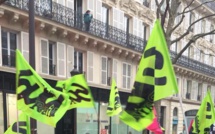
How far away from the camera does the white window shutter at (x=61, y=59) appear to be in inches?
653

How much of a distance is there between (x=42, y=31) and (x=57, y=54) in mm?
1360

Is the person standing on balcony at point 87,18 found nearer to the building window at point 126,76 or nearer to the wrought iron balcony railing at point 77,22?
the wrought iron balcony railing at point 77,22

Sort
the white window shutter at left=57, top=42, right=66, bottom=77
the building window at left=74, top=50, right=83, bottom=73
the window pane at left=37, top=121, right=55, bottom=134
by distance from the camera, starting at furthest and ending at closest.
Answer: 1. the building window at left=74, top=50, right=83, bottom=73
2. the white window shutter at left=57, top=42, right=66, bottom=77
3. the window pane at left=37, top=121, right=55, bottom=134

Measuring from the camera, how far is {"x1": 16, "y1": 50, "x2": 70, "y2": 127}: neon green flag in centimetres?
685

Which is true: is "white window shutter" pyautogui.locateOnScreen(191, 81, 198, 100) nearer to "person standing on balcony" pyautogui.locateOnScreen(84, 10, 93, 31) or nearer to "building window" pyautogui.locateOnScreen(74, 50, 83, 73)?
"building window" pyautogui.locateOnScreen(74, 50, 83, 73)

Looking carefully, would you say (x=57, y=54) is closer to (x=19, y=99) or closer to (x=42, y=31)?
(x=42, y=31)

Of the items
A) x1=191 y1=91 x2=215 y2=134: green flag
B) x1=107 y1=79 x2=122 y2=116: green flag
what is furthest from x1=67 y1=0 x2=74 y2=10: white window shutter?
x1=191 y1=91 x2=215 y2=134: green flag

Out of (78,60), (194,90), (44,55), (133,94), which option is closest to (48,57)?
(44,55)

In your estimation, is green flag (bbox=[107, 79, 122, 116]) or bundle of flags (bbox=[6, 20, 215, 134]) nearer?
bundle of flags (bbox=[6, 20, 215, 134])

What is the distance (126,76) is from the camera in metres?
22.0

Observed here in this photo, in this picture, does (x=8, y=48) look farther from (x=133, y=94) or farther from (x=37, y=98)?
(x=133, y=94)

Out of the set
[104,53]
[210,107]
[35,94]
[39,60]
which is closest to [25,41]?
[39,60]

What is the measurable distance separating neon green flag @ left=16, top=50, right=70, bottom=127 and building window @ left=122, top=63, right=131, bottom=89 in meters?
14.7

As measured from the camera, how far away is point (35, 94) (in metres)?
7.02
